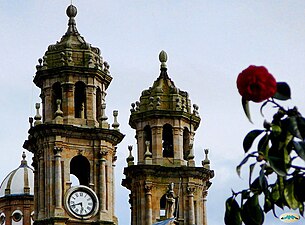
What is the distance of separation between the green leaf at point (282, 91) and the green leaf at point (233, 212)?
103 cm

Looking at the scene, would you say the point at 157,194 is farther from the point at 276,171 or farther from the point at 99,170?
the point at 276,171

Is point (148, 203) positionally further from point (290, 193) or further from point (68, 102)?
point (290, 193)

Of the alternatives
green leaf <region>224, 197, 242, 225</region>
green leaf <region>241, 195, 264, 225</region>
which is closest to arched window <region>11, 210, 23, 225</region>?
green leaf <region>224, 197, 242, 225</region>

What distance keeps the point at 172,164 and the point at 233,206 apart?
1974 inches

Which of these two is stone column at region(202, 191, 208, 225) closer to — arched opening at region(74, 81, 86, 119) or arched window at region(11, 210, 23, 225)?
arched opening at region(74, 81, 86, 119)

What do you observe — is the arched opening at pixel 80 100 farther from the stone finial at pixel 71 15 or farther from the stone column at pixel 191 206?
the stone column at pixel 191 206

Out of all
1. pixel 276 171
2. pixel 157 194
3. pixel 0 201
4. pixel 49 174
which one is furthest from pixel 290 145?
pixel 0 201

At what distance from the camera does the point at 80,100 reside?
5619 centimetres

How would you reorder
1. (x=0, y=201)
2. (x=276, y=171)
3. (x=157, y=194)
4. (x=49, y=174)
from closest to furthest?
(x=276, y=171), (x=49, y=174), (x=157, y=194), (x=0, y=201)

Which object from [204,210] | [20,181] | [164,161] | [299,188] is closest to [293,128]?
[299,188]

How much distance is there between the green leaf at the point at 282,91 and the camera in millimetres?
9617

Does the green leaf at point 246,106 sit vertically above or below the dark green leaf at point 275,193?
above

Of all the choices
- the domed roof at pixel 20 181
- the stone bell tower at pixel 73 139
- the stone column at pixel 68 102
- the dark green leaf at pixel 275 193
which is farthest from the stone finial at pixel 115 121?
the dark green leaf at pixel 275 193

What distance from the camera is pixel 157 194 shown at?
5956cm
